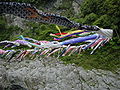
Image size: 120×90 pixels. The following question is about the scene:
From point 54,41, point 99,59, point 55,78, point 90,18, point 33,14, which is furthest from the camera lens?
point 90,18

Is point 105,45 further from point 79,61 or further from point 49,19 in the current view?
point 49,19

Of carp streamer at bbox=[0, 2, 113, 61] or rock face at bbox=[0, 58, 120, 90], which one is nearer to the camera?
rock face at bbox=[0, 58, 120, 90]

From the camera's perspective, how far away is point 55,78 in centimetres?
337

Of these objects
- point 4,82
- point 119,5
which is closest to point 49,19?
point 119,5

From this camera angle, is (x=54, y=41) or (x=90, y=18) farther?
(x=90, y=18)

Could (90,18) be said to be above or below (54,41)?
above

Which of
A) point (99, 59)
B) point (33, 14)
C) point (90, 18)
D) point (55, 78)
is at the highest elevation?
point (33, 14)

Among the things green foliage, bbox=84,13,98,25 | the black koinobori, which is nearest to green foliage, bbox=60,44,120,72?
the black koinobori

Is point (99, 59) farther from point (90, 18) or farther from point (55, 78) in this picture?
point (90, 18)

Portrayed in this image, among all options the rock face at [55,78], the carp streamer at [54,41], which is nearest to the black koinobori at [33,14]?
the carp streamer at [54,41]

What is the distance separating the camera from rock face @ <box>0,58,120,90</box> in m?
3.12

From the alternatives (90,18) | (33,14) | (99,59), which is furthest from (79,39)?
(33,14)

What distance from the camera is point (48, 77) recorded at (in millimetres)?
3410

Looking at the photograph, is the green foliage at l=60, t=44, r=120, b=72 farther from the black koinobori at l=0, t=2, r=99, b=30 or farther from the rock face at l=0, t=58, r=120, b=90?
the black koinobori at l=0, t=2, r=99, b=30
